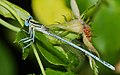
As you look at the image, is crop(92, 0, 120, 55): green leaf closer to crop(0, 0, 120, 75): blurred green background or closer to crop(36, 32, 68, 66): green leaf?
crop(0, 0, 120, 75): blurred green background

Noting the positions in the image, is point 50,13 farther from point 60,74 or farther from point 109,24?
point 60,74

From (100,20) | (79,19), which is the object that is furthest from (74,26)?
(100,20)

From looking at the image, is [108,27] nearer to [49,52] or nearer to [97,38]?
[97,38]

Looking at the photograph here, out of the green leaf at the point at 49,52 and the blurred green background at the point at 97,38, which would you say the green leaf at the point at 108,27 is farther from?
the green leaf at the point at 49,52

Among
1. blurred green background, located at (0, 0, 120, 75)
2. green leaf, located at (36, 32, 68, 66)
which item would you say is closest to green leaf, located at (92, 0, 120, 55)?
blurred green background, located at (0, 0, 120, 75)

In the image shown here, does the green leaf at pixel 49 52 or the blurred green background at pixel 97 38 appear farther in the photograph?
the blurred green background at pixel 97 38

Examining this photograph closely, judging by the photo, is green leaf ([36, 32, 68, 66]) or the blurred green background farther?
the blurred green background

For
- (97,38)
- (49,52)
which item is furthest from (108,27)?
(49,52)

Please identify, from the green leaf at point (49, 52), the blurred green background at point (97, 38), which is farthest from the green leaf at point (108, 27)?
the green leaf at point (49, 52)

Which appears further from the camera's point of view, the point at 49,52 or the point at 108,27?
the point at 108,27
